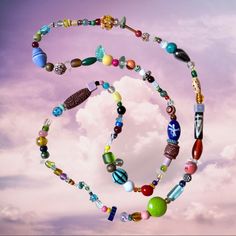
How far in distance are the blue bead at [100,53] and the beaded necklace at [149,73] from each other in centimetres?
3

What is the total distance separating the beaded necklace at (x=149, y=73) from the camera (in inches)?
202

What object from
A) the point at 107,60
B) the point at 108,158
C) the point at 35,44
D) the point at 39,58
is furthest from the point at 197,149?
the point at 35,44

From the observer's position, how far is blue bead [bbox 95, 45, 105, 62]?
540 cm

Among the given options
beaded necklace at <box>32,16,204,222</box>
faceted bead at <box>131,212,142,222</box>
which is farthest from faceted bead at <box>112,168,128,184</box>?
faceted bead at <box>131,212,142,222</box>

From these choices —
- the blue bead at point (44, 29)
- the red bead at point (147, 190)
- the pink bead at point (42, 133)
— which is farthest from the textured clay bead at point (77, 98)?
the red bead at point (147, 190)

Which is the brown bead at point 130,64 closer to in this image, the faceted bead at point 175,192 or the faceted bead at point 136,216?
the faceted bead at point 175,192

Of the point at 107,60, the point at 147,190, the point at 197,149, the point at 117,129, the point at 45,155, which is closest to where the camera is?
the point at 197,149

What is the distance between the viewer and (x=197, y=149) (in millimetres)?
5137

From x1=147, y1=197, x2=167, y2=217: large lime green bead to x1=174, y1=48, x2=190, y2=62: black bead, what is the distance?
116 centimetres

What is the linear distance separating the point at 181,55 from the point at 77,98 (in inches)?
38.5

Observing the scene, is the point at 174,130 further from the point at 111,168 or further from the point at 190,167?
the point at 111,168

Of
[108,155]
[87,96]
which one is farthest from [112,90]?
[108,155]

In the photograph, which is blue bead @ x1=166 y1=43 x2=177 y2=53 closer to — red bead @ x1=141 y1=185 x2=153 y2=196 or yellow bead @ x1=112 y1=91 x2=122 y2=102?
yellow bead @ x1=112 y1=91 x2=122 y2=102

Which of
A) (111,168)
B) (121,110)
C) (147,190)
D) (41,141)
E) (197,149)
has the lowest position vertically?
(147,190)
